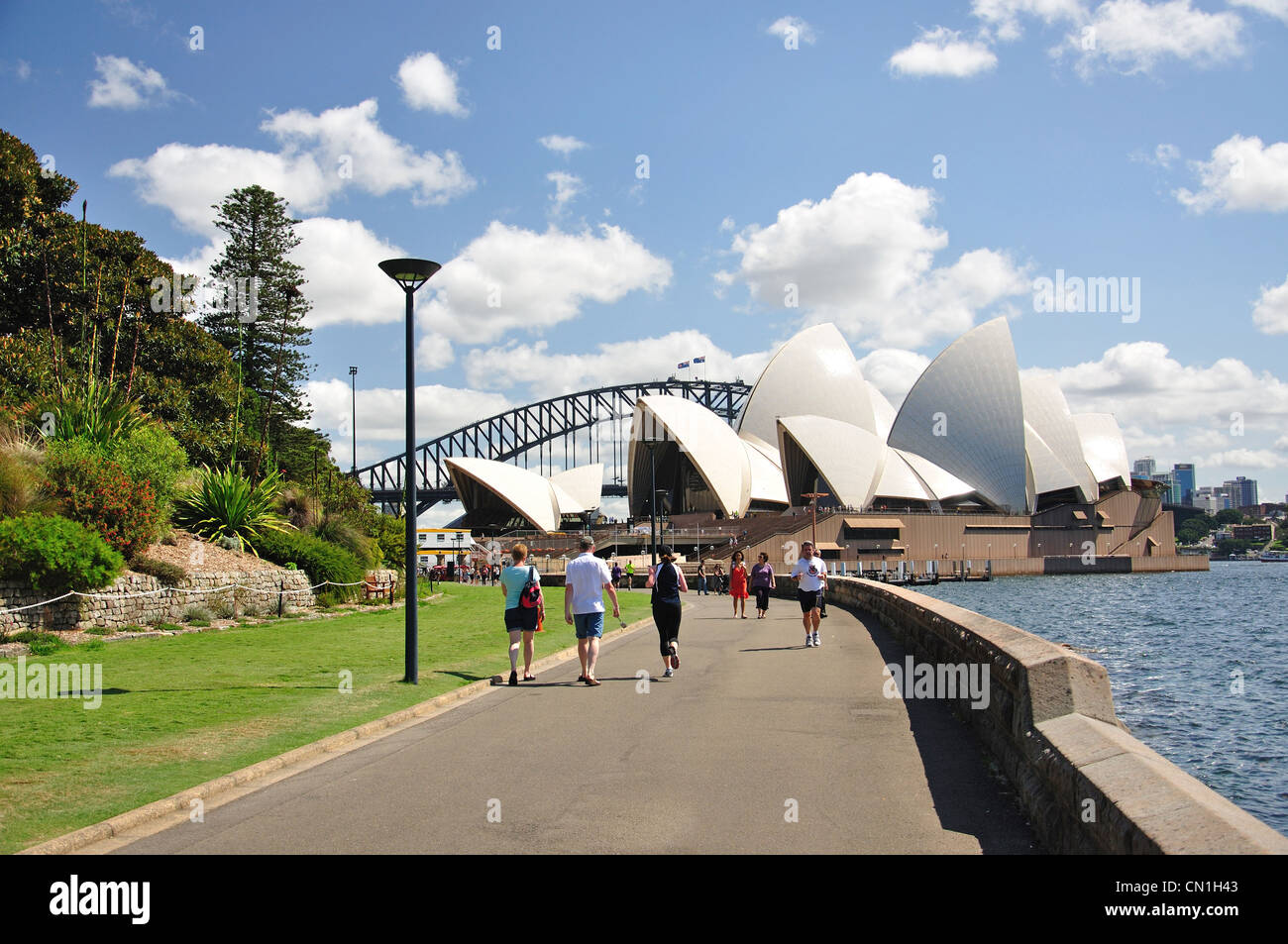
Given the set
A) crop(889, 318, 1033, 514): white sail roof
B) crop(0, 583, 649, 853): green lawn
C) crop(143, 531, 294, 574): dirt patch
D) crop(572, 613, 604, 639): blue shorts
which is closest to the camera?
crop(0, 583, 649, 853): green lawn

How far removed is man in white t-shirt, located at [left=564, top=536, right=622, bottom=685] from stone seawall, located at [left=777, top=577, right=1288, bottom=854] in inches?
171

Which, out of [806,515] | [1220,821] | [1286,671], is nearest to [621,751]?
[1220,821]

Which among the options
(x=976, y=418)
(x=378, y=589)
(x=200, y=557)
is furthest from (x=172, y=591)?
(x=976, y=418)

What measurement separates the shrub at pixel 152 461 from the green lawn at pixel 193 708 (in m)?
4.21

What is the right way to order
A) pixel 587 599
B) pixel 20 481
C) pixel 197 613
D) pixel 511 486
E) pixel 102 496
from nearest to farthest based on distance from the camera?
pixel 587 599 < pixel 20 481 < pixel 102 496 < pixel 197 613 < pixel 511 486

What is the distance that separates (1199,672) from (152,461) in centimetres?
2299

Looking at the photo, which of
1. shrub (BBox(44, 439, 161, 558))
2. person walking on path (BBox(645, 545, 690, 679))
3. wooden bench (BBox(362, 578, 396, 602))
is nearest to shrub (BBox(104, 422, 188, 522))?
shrub (BBox(44, 439, 161, 558))

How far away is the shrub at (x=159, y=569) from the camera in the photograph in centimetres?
1809

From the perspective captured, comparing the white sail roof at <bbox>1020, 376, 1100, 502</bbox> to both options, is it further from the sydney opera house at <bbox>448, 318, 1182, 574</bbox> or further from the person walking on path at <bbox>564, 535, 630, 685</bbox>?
the person walking on path at <bbox>564, 535, 630, 685</bbox>

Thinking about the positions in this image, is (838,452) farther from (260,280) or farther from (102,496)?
(102,496)

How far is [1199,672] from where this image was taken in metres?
20.9

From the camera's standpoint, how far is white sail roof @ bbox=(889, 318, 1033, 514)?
264 ft
